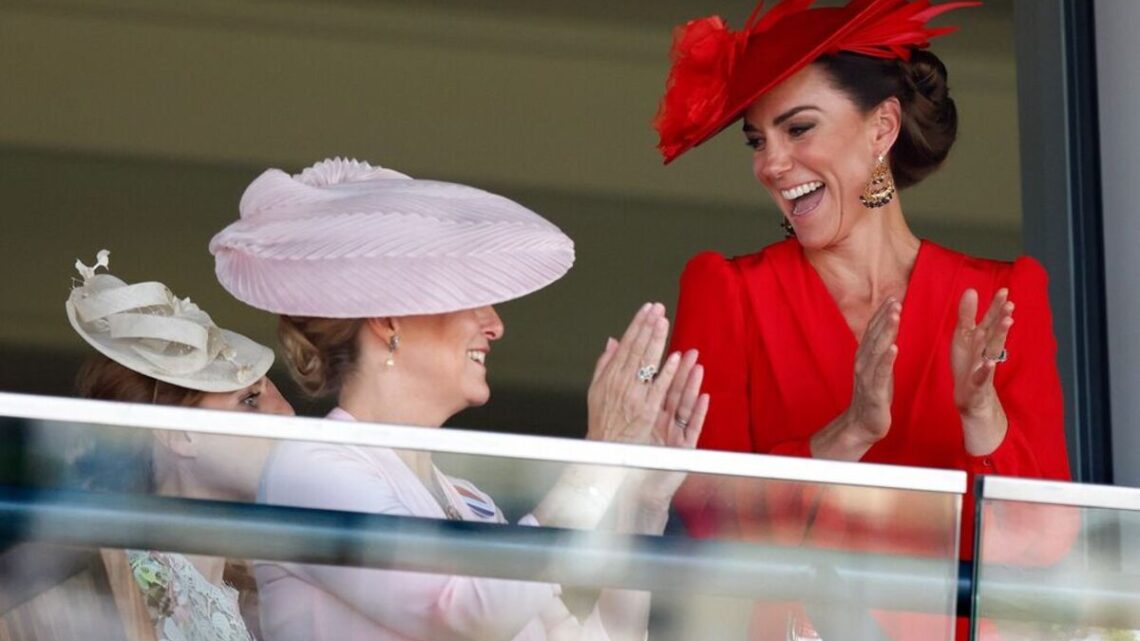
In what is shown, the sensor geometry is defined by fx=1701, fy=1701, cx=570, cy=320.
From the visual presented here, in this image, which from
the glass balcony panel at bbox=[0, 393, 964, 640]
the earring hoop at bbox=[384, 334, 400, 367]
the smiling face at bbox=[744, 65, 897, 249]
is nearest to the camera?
the glass balcony panel at bbox=[0, 393, 964, 640]

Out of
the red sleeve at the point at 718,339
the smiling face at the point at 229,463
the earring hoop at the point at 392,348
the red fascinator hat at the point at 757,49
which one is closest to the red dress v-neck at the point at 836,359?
the red sleeve at the point at 718,339

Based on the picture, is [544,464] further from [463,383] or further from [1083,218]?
[1083,218]

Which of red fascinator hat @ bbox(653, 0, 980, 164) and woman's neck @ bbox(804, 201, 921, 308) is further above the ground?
red fascinator hat @ bbox(653, 0, 980, 164)

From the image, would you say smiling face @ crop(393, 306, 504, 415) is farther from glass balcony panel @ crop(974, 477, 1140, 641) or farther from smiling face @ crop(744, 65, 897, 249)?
glass balcony panel @ crop(974, 477, 1140, 641)

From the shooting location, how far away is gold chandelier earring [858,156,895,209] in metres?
3.04

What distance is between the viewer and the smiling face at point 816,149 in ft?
9.87

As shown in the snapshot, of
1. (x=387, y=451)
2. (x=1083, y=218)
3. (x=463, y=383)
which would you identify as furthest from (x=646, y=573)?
(x=1083, y=218)

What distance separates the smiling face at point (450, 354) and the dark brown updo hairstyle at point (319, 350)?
90mm

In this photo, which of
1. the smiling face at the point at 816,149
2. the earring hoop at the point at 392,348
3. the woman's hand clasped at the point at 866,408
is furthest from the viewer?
the smiling face at the point at 816,149

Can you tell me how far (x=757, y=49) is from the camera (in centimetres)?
307

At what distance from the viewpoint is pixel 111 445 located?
1.33m

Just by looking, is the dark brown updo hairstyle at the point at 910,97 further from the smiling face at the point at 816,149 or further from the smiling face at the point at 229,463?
the smiling face at the point at 229,463

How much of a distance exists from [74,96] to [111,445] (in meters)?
1.87

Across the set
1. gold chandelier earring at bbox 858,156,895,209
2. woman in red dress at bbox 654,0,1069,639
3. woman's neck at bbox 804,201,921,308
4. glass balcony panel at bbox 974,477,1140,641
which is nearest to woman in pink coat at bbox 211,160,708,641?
woman in red dress at bbox 654,0,1069,639
